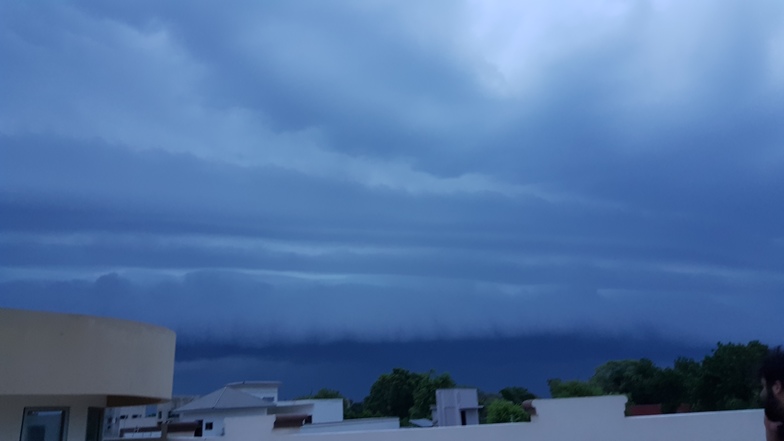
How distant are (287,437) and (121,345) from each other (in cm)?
402

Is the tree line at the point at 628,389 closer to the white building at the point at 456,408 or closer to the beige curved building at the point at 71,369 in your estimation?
the white building at the point at 456,408

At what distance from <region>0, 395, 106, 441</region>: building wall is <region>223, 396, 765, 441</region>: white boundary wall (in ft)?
20.7

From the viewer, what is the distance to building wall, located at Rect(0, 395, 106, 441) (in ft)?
31.4

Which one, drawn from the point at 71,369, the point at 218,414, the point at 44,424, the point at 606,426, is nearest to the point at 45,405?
the point at 44,424

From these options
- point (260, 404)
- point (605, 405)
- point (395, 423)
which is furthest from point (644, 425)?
point (260, 404)

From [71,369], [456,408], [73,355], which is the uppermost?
[73,355]

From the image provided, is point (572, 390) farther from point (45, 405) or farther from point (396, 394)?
point (45, 405)

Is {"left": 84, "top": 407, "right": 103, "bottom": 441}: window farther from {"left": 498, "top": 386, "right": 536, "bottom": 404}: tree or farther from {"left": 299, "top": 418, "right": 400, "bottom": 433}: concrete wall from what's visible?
{"left": 498, "top": 386, "right": 536, "bottom": 404}: tree

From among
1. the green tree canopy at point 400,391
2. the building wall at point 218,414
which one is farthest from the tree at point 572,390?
the building wall at point 218,414

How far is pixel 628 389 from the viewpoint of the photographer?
42.5m

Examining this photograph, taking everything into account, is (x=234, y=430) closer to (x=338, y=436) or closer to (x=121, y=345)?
(x=338, y=436)

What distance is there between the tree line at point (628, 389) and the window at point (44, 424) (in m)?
15.6

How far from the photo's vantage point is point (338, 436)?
1232cm

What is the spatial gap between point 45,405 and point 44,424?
32 cm
